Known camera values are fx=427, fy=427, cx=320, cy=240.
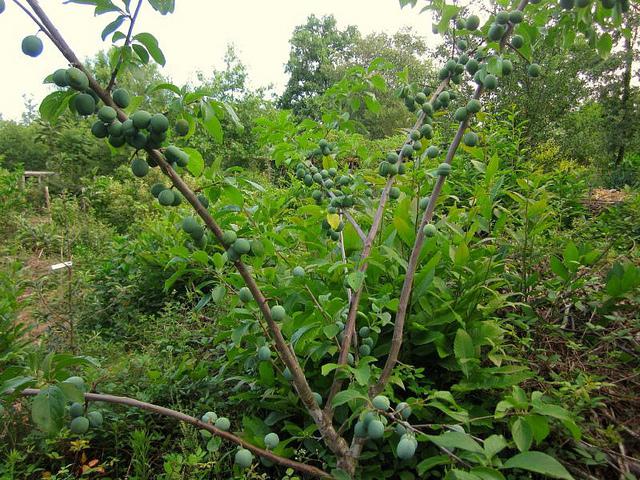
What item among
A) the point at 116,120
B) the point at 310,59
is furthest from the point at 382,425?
the point at 310,59

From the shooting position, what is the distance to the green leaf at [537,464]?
3.45ft

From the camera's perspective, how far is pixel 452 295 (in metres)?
2.12

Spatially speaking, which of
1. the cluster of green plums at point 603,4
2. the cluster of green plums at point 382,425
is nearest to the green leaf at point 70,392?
the cluster of green plums at point 382,425

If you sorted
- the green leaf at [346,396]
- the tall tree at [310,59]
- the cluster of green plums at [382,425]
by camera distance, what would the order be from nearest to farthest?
the cluster of green plums at [382,425], the green leaf at [346,396], the tall tree at [310,59]

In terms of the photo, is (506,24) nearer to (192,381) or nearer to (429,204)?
(429,204)

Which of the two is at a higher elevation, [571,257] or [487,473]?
[571,257]

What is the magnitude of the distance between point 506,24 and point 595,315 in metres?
1.62

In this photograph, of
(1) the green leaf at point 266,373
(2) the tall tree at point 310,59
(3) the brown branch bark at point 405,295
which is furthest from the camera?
(2) the tall tree at point 310,59

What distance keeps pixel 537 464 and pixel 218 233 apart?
1041mm

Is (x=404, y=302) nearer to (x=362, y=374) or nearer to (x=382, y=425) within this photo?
(x=362, y=374)

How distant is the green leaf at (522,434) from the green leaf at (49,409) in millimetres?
1165

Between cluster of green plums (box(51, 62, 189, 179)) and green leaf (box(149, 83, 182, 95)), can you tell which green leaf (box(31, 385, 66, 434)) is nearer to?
cluster of green plums (box(51, 62, 189, 179))

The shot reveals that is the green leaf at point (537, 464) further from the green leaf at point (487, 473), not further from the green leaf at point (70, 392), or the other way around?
the green leaf at point (70, 392)

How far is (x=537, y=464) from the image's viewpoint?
108 centimetres
